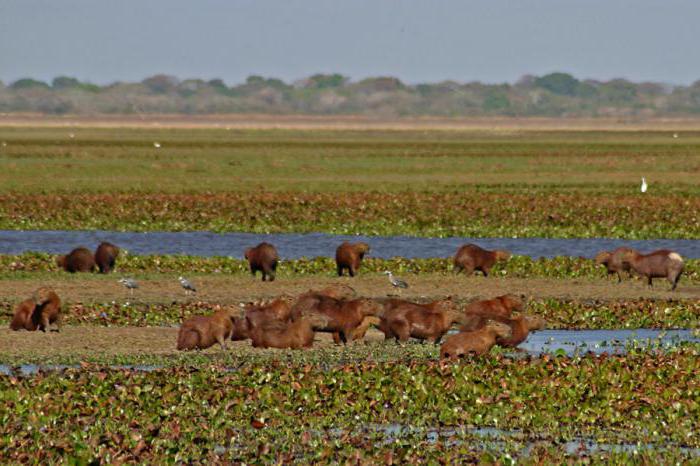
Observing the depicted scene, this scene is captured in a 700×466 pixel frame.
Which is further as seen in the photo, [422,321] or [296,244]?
[296,244]

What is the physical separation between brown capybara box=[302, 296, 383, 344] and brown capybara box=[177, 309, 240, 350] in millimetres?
1453

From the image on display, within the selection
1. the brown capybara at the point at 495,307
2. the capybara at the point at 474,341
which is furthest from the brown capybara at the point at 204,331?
the brown capybara at the point at 495,307

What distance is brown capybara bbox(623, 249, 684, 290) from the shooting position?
3125 centimetres

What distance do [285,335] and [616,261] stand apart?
1228 cm

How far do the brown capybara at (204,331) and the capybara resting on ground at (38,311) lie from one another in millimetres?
2562

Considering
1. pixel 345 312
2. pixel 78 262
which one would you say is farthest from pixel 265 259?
pixel 345 312

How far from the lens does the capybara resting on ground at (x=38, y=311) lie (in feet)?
79.2

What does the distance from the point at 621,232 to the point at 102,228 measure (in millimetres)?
16431

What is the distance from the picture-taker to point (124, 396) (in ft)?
59.7

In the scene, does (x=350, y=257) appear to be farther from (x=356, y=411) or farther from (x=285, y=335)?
(x=356, y=411)

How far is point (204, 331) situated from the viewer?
22734 millimetres

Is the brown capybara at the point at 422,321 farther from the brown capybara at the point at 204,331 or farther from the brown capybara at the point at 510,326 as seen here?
the brown capybara at the point at 204,331

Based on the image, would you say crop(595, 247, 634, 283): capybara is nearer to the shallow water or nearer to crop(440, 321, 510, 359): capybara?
the shallow water

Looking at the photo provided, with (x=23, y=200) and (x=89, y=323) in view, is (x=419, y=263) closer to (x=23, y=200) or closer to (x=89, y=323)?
(x=89, y=323)
